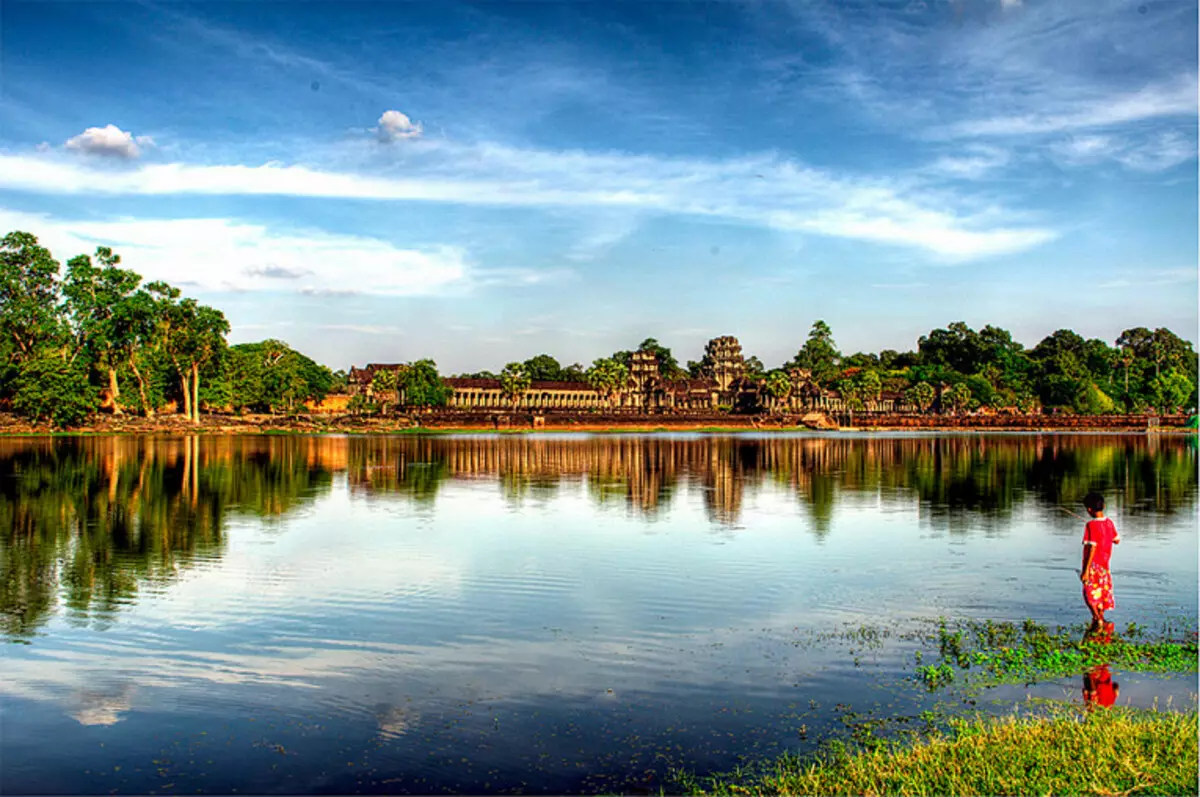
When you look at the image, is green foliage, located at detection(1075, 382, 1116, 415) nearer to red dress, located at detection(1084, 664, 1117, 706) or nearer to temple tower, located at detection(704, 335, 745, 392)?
temple tower, located at detection(704, 335, 745, 392)

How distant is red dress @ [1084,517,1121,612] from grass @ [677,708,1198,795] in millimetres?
3703

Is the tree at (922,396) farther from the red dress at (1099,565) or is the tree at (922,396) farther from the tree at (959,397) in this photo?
the red dress at (1099,565)

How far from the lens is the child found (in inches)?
509

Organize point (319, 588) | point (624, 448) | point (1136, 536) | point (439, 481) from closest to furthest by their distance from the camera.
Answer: point (319, 588), point (1136, 536), point (439, 481), point (624, 448)

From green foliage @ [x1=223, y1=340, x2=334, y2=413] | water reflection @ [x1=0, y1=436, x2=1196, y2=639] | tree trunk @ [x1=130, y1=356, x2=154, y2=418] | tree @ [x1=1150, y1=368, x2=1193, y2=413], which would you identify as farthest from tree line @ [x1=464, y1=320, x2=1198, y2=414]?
water reflection @ [x1=0, y1=436, x2=1196, y2=639]

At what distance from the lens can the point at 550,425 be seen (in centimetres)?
12044

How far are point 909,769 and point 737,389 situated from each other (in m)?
172

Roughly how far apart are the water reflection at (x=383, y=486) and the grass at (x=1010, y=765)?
1102 cm

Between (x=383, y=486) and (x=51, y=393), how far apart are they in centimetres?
5668

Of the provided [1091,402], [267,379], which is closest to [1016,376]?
[1091,402]

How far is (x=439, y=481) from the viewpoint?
39781mm

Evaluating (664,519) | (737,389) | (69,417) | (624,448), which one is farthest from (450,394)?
(664,519)

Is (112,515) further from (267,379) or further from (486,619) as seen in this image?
(267,379)

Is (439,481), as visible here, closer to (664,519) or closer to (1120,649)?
(664,519)
